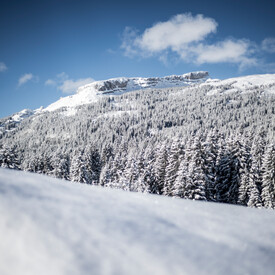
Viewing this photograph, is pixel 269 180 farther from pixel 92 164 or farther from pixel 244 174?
pixel 92 164

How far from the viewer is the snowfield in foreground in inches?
59.0

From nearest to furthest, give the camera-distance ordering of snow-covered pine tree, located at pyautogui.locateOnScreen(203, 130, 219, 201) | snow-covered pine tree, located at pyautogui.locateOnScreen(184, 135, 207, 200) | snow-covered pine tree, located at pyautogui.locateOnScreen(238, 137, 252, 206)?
snow-covered pine tree, located at pyautogui.locateOnScreen(184, 135, 207, 200)
snow-covered pine tree, located at pyautogui.locateOnScreen(203, 130, 219, 201)
snow-covered pine tree, located at pyautogui.locateOnScreen(238, 137, 252, 206)

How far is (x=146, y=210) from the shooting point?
8.39 ft

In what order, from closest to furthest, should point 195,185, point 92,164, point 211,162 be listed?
1. point 195,185
2. point 211,162
3. point 92,164

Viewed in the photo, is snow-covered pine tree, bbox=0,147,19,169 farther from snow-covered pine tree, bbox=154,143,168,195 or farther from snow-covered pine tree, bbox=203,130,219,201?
snow-covered pine tree, bbox=203,130,219,201

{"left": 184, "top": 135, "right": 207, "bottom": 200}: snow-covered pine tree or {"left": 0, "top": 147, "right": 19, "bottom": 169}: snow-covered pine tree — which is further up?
{"left": 0, "top": 147, "right": 19, "bottom": 169}: snow-covered pine tree

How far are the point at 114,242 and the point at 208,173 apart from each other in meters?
24.0

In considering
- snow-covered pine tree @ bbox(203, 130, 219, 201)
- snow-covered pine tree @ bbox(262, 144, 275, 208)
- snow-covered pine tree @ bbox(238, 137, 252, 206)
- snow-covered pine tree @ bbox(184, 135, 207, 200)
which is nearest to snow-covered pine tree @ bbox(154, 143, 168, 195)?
snow-covered pine tree @ bbox(203, 130, 219, 201)

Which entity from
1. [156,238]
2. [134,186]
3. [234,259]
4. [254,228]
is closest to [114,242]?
[156,238]

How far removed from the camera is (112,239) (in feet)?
5.75

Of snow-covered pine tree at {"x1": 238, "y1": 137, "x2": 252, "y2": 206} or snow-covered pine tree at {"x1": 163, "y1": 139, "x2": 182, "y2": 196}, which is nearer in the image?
snow-covered pine tree at {"x1": 238, "y1": 137, "x2": 252, "y2": 206}

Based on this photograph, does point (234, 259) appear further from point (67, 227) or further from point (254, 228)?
point (67, 227)

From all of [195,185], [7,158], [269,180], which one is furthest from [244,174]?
[7,158]

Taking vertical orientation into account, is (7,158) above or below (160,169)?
above
